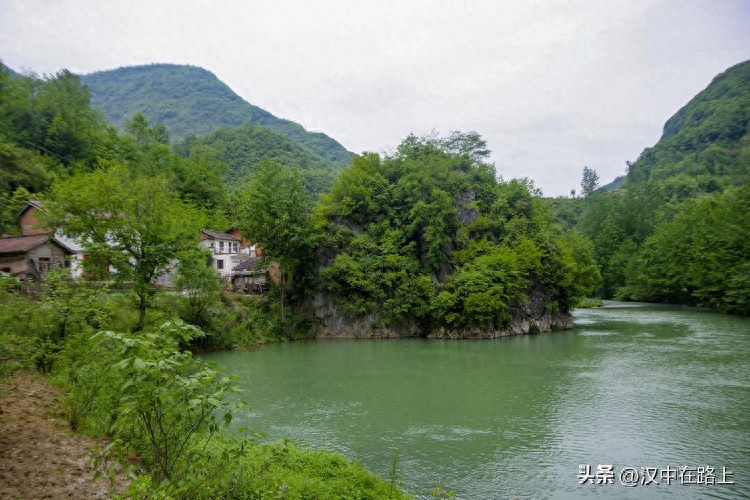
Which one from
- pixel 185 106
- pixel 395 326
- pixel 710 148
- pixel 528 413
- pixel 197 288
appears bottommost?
pixel 528 413

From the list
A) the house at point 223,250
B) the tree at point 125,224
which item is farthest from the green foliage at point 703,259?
the house at point 223,250

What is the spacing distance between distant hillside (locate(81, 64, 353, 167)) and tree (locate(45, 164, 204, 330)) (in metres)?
89.3

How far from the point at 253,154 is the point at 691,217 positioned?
7076 centimetres

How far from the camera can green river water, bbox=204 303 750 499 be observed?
30.7 feet

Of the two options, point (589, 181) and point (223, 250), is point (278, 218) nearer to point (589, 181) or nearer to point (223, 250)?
point (223, 250)

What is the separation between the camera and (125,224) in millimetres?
22125

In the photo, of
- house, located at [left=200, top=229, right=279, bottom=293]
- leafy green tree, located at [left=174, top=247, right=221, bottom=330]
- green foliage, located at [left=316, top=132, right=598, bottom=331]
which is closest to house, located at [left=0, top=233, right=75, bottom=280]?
leafy green tree, located at [left=174, top=247, right=221, bottom=330]

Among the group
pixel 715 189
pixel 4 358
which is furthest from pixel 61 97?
pixel 715 189

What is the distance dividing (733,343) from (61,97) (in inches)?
2734

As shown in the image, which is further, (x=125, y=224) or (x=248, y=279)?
(x=248, y=279)

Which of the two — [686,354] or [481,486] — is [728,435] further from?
[686,354]

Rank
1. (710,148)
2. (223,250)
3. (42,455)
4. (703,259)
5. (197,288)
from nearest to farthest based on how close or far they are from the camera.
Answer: (42,455)
(197,288)
(703,259)
(223,250)
(710,148)

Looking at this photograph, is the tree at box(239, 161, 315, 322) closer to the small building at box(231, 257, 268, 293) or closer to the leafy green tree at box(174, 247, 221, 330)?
the small building at box(231, 257, 268, 293)

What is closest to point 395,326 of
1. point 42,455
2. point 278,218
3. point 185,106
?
point 278,218
